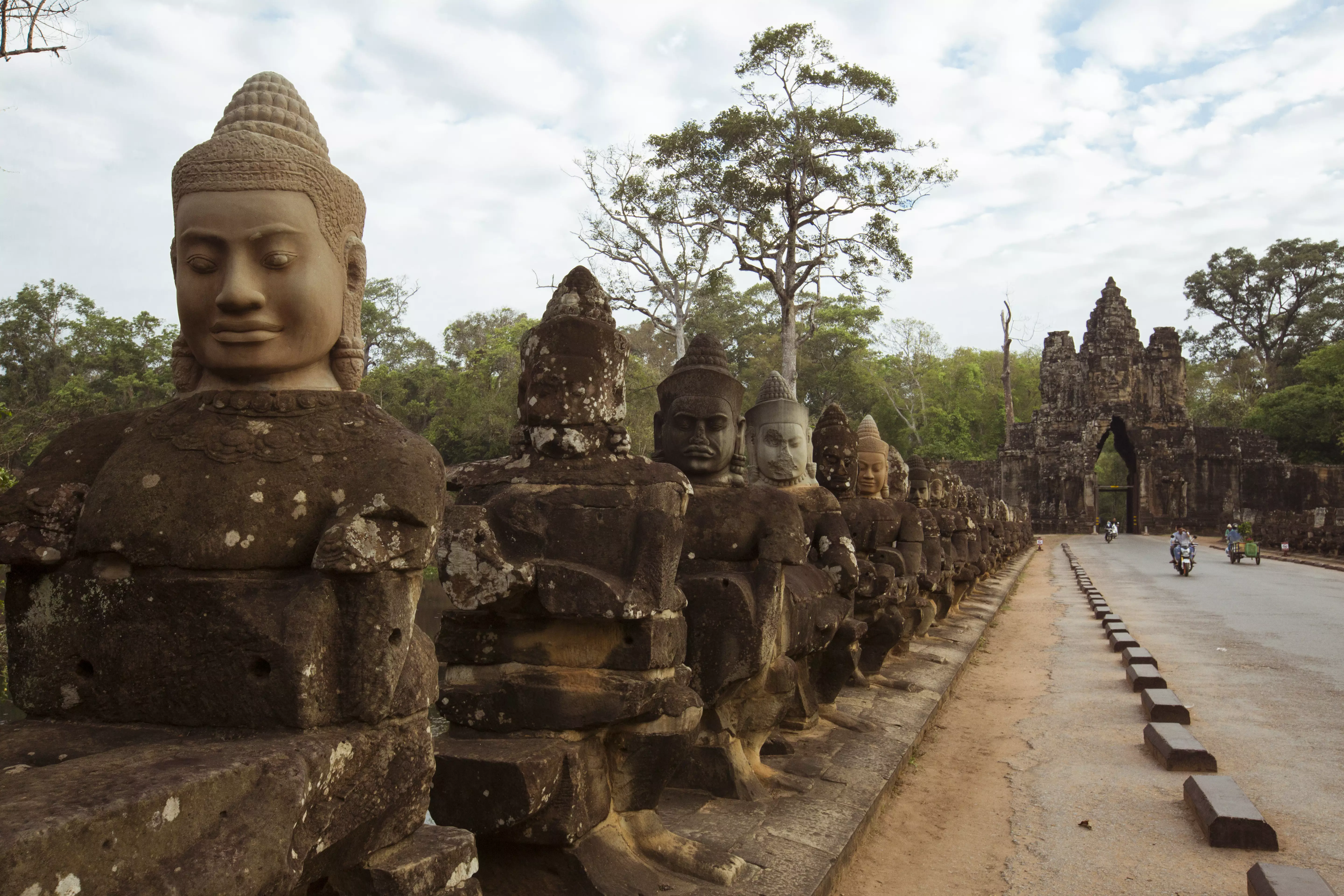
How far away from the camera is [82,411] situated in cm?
1432

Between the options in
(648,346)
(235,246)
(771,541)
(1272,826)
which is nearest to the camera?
(235,246)

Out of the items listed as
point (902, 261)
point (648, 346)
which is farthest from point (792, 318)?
point (648, 346)

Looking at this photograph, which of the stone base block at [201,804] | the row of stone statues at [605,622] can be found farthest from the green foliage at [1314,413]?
the stone base block at [201,804]

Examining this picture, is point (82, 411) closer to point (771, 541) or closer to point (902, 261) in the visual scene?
point (771, 541)

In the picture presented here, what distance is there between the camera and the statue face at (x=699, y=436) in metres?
4.80

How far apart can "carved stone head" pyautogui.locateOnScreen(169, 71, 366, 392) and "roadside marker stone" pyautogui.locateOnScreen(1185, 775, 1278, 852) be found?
14.3 feet

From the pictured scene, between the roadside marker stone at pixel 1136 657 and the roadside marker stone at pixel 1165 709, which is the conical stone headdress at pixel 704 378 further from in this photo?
the roadside marker stone at pixel 1136 657

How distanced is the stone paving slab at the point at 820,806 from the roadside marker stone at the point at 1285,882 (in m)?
1.49

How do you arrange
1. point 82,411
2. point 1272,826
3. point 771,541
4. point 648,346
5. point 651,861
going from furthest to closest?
point 648,346
point 82,411
point 1272,826
point 771,541
point 651,861

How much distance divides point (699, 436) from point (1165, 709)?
454 centimetres

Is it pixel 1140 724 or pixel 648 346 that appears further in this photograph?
pixel 648 346

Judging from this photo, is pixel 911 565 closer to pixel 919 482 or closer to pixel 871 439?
pixel 871 439

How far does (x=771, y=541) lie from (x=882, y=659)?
360 cm

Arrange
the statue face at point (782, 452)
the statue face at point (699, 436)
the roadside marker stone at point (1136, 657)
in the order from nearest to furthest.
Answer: the statue face at point (699, 436) → the statue face at point (782, 452) → the roadside marker stone at point (1136, 657)
